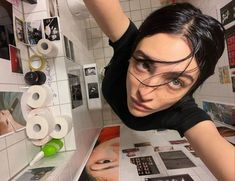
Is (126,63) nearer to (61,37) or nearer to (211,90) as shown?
(61,37)

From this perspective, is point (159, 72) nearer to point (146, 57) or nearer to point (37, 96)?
point (146, 57)

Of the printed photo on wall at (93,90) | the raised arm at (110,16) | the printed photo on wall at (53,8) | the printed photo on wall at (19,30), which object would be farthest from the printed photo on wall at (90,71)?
the raised arm at (110,16)

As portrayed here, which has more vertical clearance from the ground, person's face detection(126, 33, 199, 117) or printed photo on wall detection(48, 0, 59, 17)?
printed photo on wall detection(48, 0, 59, 17)

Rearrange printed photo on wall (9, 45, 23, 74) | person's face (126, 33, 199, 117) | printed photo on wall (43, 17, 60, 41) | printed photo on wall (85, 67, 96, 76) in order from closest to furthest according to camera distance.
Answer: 1. person's face (126, 33, 199, 117)
2. printed photo on wall (9, 45, 23, 74)
3. printed photo on wall (43, 17, 60, 41)
4. printed photo on wall (85, 67, 96, 76)

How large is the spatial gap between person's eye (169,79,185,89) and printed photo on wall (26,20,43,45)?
735 millimetres

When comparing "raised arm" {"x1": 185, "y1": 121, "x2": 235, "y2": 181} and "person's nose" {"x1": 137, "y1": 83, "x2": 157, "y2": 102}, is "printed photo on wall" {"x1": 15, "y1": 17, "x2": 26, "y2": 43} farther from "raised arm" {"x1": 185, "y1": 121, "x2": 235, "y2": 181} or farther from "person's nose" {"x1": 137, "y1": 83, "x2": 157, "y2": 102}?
"raised arm" {"x1": 185, "y1": 121, "x2": 235, "y2": 181}

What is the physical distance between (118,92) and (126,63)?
0.14 metres

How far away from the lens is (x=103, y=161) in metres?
1.16

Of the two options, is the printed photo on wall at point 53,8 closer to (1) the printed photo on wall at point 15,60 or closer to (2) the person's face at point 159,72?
(1) the printed photo on wall at point 15,60

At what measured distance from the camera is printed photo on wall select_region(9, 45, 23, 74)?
937 mm

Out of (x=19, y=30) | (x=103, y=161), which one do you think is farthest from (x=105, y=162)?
(x=19, y=30)

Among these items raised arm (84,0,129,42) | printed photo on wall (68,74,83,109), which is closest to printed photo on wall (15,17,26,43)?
printed photo on wall (68,74,83,109)

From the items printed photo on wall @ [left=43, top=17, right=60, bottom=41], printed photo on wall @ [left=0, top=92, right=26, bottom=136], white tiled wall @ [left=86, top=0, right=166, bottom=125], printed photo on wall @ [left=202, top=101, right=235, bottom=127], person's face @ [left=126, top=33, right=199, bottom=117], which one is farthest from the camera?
white tiled wall @ [left=86, top=0, right=166, bottom=125]

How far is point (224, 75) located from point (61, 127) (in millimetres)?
924
